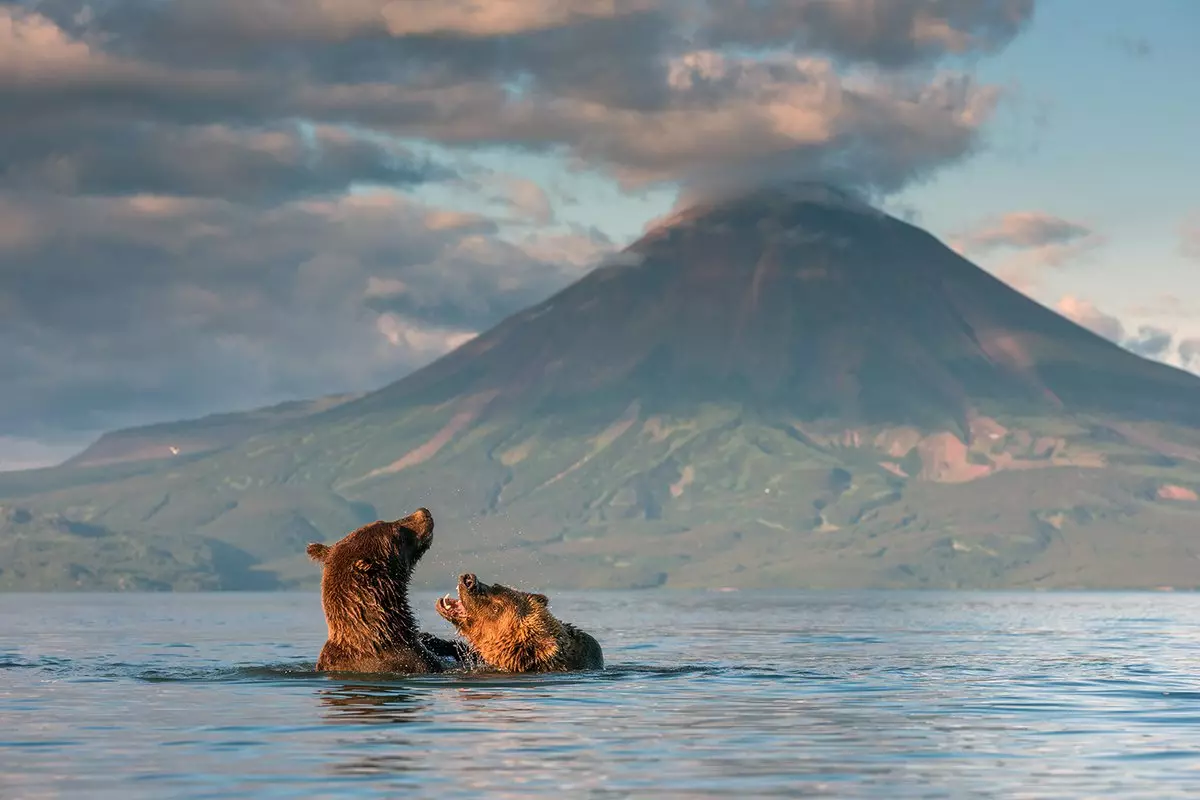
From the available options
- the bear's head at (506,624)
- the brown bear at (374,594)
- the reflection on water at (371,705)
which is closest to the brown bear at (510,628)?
the bear's head at (506,624)

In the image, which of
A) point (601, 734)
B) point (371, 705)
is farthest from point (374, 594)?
point (601, 734)

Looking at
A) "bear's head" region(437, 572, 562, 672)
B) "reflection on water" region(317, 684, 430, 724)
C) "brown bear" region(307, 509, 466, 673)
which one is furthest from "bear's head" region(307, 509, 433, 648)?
"bear's head" region(437, 572, 562, 672)

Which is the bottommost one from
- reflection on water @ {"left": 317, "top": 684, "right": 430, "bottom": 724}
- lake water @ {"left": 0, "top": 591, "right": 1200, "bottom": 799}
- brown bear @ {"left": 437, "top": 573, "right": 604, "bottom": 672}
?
lake water @ {"left": 0, "top": 591, "right": 1200, "bottom": 799}

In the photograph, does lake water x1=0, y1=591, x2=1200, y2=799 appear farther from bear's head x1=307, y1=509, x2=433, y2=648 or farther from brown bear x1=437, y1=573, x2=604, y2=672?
bear's head x1=307, y1=509, x2=433, y2=648

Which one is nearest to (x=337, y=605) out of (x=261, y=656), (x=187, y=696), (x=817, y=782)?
(x=187, y=696)

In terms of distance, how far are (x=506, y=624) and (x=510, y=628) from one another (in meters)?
0.09

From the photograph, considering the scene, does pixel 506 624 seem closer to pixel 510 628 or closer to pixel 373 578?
pixel 510 628

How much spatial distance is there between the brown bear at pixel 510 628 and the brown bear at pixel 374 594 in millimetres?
758

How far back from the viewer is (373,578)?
87.3 ft

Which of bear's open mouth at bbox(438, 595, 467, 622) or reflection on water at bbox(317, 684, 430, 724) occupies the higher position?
bear's open mouth at bbox(438, 595, 467, 622)

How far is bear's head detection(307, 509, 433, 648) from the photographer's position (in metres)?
26.5

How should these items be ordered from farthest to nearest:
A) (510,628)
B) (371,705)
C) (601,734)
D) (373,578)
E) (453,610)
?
(510,628) → (453,610) → (373,578) → (371,705) → (601,734)

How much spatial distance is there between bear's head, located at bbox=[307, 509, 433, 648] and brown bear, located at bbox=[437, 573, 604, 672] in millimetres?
786

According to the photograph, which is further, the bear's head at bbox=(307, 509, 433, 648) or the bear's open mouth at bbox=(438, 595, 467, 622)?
the bear's open mouth at bbox=(438, 595, 467, 622)
